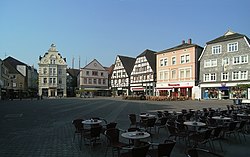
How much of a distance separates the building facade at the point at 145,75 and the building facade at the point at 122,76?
9.66 feet

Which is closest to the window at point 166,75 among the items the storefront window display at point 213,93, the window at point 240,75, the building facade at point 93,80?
the storefront window display at point 213,93

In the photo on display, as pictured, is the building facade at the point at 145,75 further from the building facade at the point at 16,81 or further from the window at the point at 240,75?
the building facade at the point at 16,81

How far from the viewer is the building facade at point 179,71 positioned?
154 feet

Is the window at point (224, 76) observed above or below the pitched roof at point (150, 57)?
below

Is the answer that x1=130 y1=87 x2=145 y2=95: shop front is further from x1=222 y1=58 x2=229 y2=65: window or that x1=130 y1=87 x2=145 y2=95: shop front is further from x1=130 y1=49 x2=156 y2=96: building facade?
x1=222 y1=58 x2=229 y2=65: window

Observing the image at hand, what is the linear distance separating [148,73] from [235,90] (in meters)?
23.4

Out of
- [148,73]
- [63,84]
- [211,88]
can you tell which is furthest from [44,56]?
[211,88]

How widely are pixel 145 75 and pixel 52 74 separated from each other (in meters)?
29.5

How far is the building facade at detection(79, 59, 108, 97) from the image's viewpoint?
70625 mm

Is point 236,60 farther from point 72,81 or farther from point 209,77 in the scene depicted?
point 72,81

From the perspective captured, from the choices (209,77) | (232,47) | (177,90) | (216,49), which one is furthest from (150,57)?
(232,47)

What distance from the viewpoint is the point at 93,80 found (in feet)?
240

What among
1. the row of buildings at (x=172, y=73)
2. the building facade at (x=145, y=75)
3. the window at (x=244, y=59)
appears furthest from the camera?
the building facade at (x=145, y=75)

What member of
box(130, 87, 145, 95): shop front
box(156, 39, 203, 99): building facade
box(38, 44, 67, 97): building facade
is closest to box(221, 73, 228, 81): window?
box(156, 39, 203, 99): building facade
